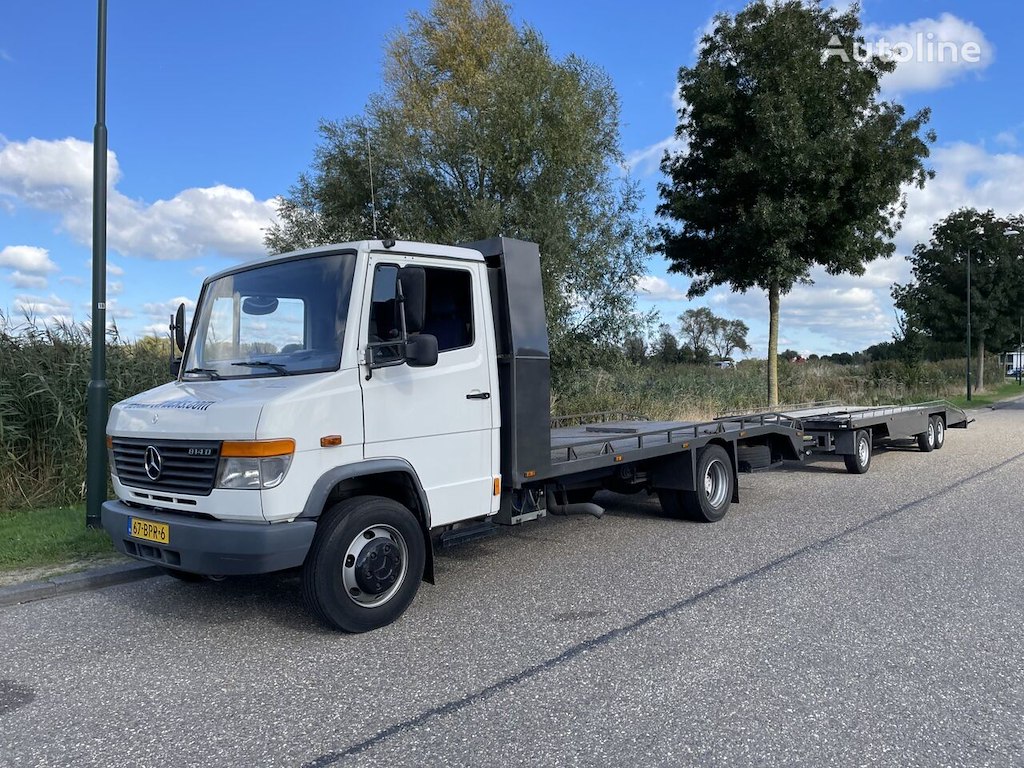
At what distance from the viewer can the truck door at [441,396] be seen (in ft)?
15.8

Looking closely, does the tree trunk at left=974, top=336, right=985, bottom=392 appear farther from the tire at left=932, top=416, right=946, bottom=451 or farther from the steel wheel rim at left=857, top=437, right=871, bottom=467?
the steel wheel rim at left=857, top=437, right=871, bottom=467

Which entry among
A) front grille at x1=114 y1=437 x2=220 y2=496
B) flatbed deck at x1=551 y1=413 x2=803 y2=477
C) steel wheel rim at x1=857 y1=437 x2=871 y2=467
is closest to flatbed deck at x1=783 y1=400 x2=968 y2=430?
steel wheel rim at x1=857 y1=437 x2=871 y2=467

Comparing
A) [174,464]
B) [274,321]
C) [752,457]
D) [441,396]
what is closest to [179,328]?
[274,321]

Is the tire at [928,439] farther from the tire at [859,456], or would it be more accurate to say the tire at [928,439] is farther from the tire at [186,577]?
the tire at [186,577]

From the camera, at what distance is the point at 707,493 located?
7922 millimetres

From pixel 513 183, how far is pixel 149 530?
41.2ft

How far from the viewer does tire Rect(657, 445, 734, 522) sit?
7773mm

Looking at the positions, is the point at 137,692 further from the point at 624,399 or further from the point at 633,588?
the point at 624,399

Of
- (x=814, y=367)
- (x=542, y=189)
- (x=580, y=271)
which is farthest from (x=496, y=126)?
(x=814, y=367)

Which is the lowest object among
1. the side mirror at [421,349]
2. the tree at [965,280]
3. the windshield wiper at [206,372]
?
the windshield wiper at [206,372]

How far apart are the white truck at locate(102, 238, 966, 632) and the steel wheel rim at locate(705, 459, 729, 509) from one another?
231 cm

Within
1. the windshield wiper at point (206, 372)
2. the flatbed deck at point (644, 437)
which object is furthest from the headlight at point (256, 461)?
the flatbed deck at point (644, 437)

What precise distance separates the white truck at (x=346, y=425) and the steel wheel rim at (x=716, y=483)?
231cm

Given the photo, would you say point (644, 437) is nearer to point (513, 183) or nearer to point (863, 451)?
point (863, 451)
